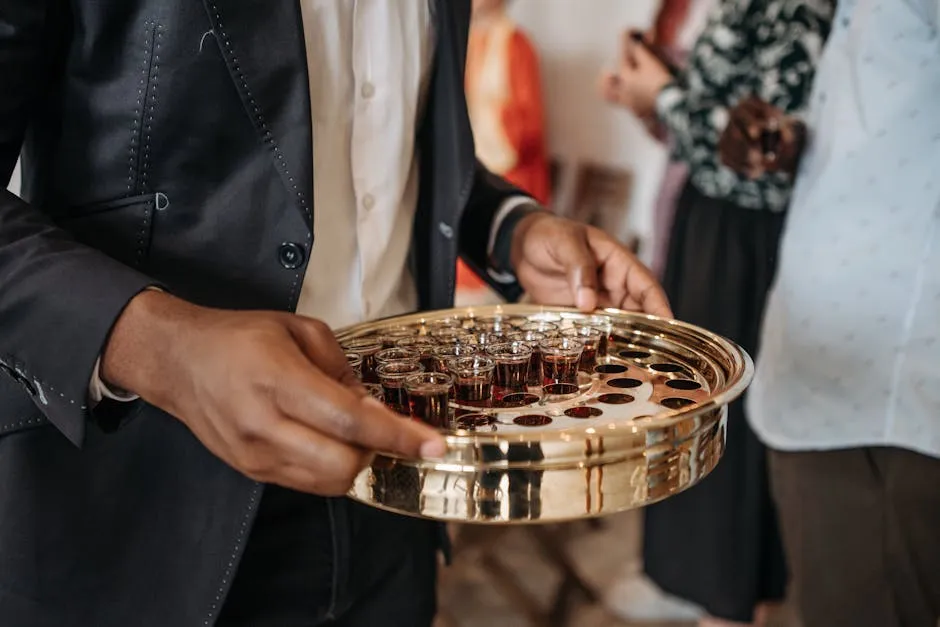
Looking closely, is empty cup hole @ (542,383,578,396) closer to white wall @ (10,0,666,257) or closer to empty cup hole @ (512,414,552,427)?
empty cup hole @ (512,414,552,427)

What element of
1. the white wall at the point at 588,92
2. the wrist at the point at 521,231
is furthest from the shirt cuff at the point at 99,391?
the white wall at the point at 588,92

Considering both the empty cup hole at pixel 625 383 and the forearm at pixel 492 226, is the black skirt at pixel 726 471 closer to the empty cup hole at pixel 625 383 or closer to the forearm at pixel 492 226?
the forearm at pixel 492 226

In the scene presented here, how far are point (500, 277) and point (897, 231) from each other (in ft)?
1.92

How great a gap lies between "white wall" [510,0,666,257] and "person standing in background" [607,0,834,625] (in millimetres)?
1152

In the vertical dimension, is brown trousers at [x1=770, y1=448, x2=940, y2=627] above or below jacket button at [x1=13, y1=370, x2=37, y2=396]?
below

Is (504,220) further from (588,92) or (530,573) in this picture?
(588,92)

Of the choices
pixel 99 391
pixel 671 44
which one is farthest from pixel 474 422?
pixel 671 44

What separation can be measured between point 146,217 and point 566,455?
0.43 m

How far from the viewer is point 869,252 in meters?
1.30

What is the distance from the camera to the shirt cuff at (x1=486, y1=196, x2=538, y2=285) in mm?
1088

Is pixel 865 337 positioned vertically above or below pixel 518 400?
below

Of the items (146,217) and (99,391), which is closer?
(99,391)

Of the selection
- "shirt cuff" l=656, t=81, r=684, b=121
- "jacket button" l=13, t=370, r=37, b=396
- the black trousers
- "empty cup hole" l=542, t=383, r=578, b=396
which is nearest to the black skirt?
"shirt cuff" l=656, t=81, r=684, b=121

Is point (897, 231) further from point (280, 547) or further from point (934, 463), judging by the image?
point (280, 547)
